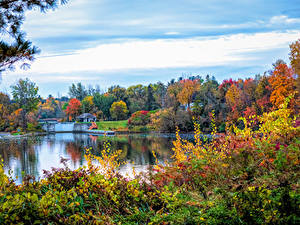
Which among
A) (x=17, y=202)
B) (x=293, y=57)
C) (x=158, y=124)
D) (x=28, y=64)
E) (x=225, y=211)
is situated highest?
(x=293, y=57)

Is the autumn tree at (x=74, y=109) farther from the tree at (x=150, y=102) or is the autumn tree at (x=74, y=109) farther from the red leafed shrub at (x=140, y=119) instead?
the red leafed shrub at (x=140, y=119)

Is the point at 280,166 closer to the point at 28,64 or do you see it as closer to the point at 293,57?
the point at 28,64

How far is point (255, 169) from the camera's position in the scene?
350 cm

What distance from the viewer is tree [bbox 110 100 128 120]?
2132 inches

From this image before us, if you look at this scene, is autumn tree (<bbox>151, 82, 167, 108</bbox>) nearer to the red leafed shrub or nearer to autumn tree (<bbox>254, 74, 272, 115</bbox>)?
the red leafed shrub

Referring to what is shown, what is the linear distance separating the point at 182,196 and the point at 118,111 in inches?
2014

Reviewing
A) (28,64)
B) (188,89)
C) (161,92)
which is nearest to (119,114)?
(161,92)

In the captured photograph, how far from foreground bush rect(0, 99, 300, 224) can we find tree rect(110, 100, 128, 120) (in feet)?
164

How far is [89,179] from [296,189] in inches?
93.8

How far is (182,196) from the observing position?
355 centimetres

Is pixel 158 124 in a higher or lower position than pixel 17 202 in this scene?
lower

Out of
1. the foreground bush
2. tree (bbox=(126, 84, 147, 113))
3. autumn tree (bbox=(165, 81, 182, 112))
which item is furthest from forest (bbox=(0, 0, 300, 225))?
tree (bbox=(126, 84, 147, 113))

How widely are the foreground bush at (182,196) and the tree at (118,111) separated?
1967 inches

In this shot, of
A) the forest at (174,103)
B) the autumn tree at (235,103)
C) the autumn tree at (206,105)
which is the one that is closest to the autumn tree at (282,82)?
the forest at (174,103)
